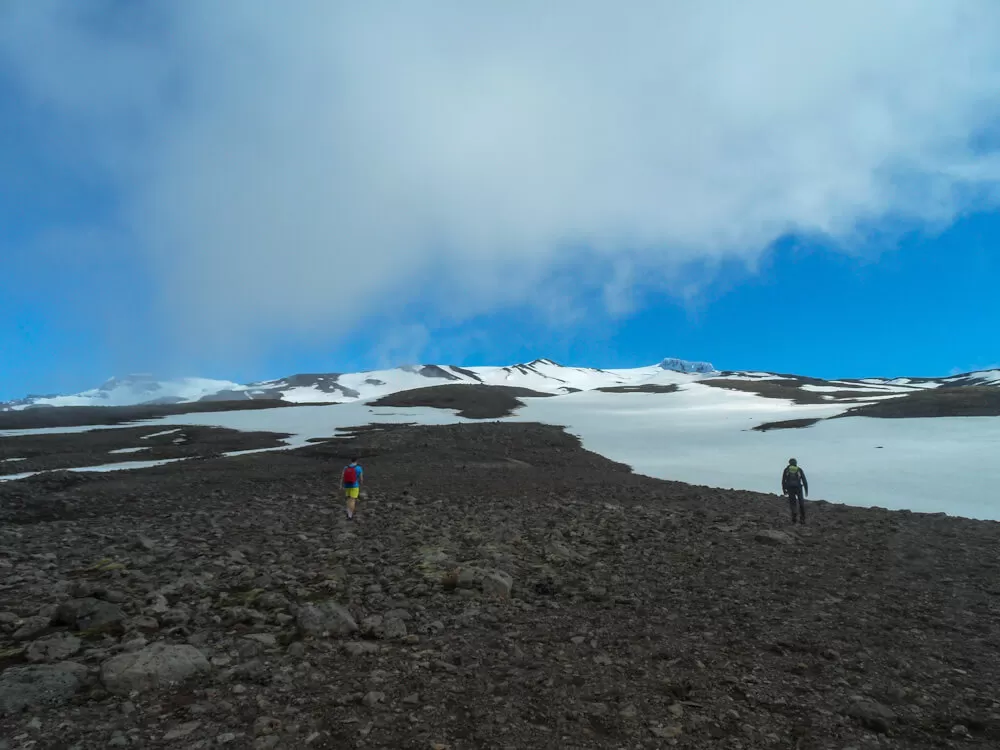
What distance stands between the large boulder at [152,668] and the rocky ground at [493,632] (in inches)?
1.1

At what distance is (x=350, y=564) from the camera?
11555 mm

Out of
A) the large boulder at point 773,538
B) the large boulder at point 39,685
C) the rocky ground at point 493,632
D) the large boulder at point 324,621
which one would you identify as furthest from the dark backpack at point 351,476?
the large boulder at point 773,538

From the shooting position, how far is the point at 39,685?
5914mm

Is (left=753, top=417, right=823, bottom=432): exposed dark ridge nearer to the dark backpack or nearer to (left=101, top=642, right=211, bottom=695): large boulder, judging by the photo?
the dark backpack

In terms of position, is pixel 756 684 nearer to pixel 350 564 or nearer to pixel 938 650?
pixel 938 650

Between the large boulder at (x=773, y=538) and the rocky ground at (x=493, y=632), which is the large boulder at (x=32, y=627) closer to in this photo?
the rocky ground at (x=493, y=632)

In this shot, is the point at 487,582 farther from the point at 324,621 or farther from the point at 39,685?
the point at 39,685

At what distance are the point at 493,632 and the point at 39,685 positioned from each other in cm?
545

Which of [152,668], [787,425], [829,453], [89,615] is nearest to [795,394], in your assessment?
[787,425]

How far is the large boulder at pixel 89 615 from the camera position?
25.0ft

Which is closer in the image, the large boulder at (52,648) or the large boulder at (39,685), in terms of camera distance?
the large boulder at (39,685)

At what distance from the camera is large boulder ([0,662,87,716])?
5613 millimetres

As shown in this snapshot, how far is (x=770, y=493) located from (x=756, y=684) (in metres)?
21.6

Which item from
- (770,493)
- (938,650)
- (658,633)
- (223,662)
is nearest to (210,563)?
(223,662)
